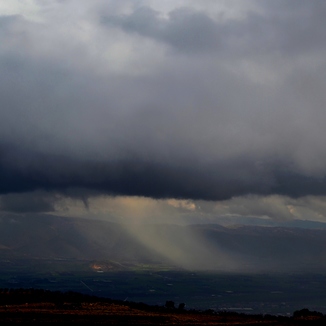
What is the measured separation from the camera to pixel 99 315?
78.4 metres

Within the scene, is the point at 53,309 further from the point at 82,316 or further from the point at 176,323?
the point at 176,323

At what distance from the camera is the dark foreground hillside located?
241ft

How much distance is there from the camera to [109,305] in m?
91.7

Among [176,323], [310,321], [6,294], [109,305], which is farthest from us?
[6,294]

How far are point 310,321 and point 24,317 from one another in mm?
35558

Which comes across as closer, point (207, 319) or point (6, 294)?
point (207, 319)

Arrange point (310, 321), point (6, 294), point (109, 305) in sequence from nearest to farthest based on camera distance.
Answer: point (310, 321)
point (109, 305)
point (6, 294)

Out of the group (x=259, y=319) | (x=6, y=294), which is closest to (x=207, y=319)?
(x=259, y=319)

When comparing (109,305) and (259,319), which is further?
(109,305)

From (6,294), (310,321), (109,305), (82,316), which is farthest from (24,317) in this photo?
(310,321)

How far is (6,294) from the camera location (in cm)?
10006

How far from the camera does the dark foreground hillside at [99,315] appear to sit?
73.3m

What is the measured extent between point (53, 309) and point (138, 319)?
45.8 feet

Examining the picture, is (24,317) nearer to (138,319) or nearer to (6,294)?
(138,319)
